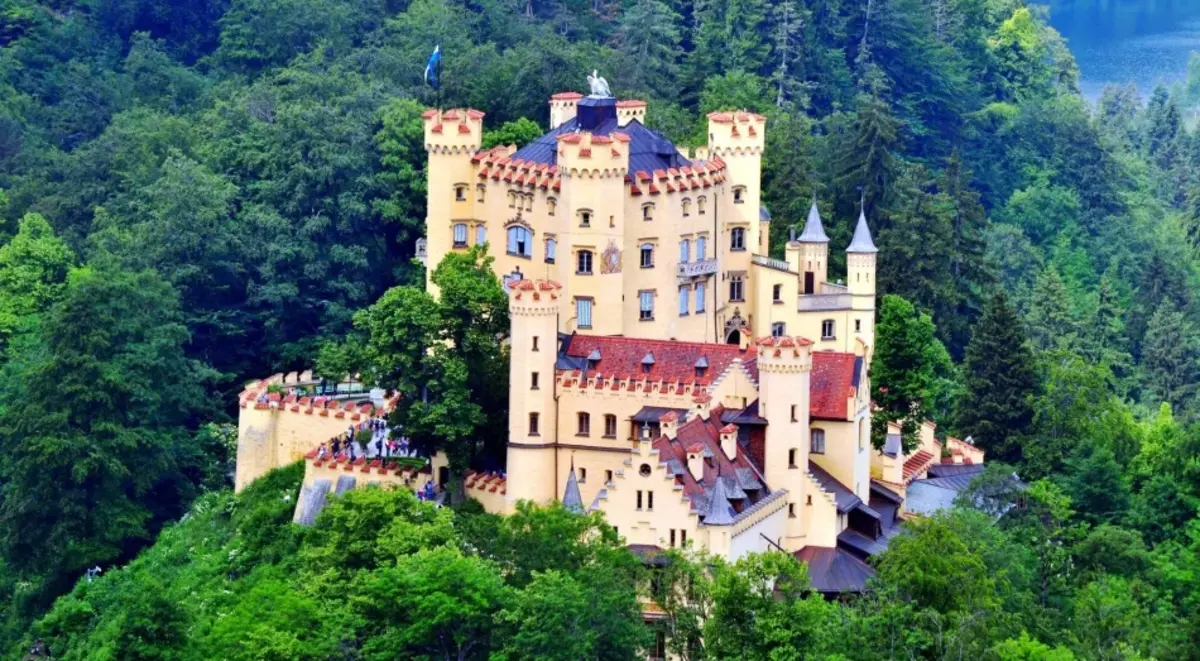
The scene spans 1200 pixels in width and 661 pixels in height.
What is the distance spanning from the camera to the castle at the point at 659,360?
94.8m

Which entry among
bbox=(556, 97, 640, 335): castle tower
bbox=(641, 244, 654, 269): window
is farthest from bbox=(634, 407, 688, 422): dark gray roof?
bbox=(641, 244, 654, 269): window

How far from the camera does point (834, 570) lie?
9512cm

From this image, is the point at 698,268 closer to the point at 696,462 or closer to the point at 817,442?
the point at 817,442

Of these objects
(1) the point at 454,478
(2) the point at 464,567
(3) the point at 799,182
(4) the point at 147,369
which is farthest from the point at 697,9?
(2) the point at 464,567

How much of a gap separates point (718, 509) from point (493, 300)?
12039 mm

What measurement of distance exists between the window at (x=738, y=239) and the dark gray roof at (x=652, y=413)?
11.5 m

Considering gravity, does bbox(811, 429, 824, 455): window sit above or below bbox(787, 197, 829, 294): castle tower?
below

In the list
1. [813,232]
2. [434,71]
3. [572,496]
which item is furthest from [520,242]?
[434,71]

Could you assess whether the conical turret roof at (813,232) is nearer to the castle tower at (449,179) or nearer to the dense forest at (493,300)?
the dense forest at (493,300)

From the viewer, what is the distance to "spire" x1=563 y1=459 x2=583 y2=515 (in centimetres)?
9423

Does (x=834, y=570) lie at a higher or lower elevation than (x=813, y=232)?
lower

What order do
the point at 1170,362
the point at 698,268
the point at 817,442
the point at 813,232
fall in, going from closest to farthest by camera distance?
the point at 817,442
the point at 698,268
the point at 813,232
the point at 1170,362

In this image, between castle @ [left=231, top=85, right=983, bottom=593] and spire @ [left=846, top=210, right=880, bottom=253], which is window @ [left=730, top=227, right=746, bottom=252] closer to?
castle @ [left=231, top=85, right=983, bottom=593]

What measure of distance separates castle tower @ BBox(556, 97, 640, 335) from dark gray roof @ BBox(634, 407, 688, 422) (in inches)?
231
